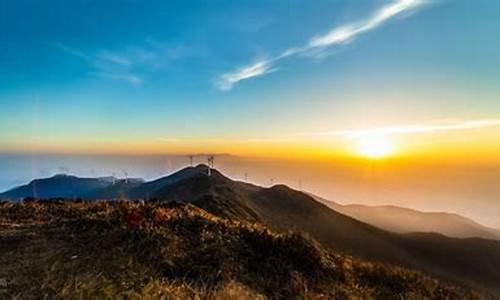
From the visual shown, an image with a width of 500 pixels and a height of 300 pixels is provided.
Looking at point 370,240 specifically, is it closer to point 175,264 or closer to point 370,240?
point 370,240

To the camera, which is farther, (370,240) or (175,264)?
(370,240)

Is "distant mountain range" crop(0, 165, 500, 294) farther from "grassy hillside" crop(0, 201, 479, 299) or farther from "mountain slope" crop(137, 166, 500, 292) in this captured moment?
"grassy hillside" crop(0, 201, 479, 299)

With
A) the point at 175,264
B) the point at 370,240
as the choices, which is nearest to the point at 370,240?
the point at 370,240

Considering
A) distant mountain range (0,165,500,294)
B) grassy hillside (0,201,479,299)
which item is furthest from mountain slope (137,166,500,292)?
grassy hillside (0,201,479,299)

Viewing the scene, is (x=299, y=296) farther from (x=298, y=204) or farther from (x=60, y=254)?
(x=298, y=204)

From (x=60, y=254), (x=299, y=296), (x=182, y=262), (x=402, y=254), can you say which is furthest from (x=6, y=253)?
(x=402, y=254)

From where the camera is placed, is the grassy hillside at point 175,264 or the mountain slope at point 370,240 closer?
the grassy hillside at point 175,264

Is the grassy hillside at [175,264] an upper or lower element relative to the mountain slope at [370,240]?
upper

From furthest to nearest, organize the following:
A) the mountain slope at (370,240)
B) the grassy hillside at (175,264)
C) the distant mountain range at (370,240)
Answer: the mountain slope at (370,240)
the distant mountain range at (370,240)
the grassy hillside at (175,264)

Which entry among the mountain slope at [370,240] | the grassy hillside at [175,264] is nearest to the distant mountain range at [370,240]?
the mountain slope at [370,240]

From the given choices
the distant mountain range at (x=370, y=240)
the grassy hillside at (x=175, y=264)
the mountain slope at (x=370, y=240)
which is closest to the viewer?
the grassy hillside at (x=175, y=264)

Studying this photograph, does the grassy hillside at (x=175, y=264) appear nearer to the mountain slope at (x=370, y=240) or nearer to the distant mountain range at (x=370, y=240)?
the distant mountain range at (x=370, y=240)
